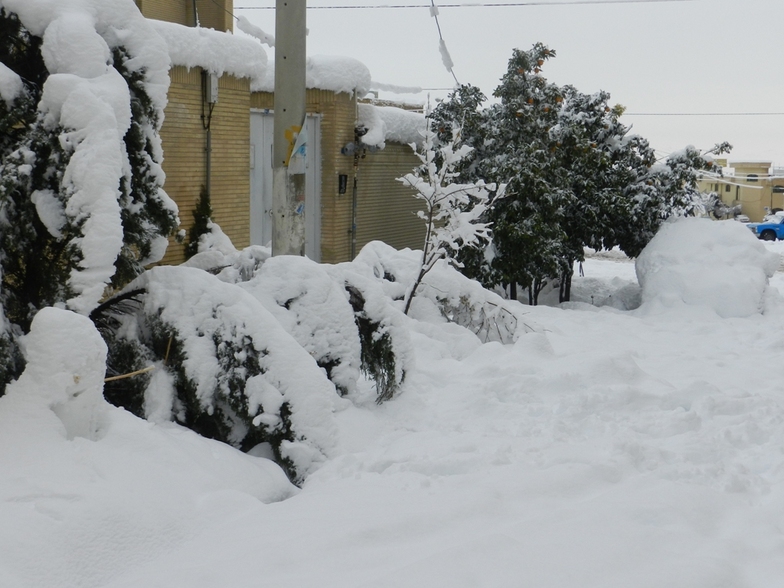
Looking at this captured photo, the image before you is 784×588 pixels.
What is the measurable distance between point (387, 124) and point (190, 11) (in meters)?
3.68

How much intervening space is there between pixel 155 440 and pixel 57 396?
1.60 ft

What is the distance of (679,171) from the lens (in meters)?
12.5

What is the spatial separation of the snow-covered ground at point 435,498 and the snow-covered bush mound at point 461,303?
2455 mm

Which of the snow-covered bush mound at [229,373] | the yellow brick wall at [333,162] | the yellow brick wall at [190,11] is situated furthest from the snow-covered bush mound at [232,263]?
the yellow brick wall at [190,11]

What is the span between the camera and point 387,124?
13969 millimetres

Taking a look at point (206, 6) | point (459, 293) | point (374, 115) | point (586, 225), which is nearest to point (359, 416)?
point (459, 293)

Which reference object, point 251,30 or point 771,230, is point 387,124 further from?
point 771,230

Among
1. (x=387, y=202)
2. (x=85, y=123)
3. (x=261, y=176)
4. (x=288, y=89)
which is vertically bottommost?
(x=387, y=202)

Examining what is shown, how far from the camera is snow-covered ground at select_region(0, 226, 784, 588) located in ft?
10.0

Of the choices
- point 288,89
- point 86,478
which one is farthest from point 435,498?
point 288,89

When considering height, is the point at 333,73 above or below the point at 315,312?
above

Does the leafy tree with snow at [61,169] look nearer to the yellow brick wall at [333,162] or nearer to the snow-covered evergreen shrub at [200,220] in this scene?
the snow-covered evergreen shrub at [200,220]

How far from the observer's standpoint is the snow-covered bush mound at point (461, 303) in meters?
8.18

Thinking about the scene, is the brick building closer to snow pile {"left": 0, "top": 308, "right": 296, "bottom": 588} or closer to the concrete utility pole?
the concrete utility pole
